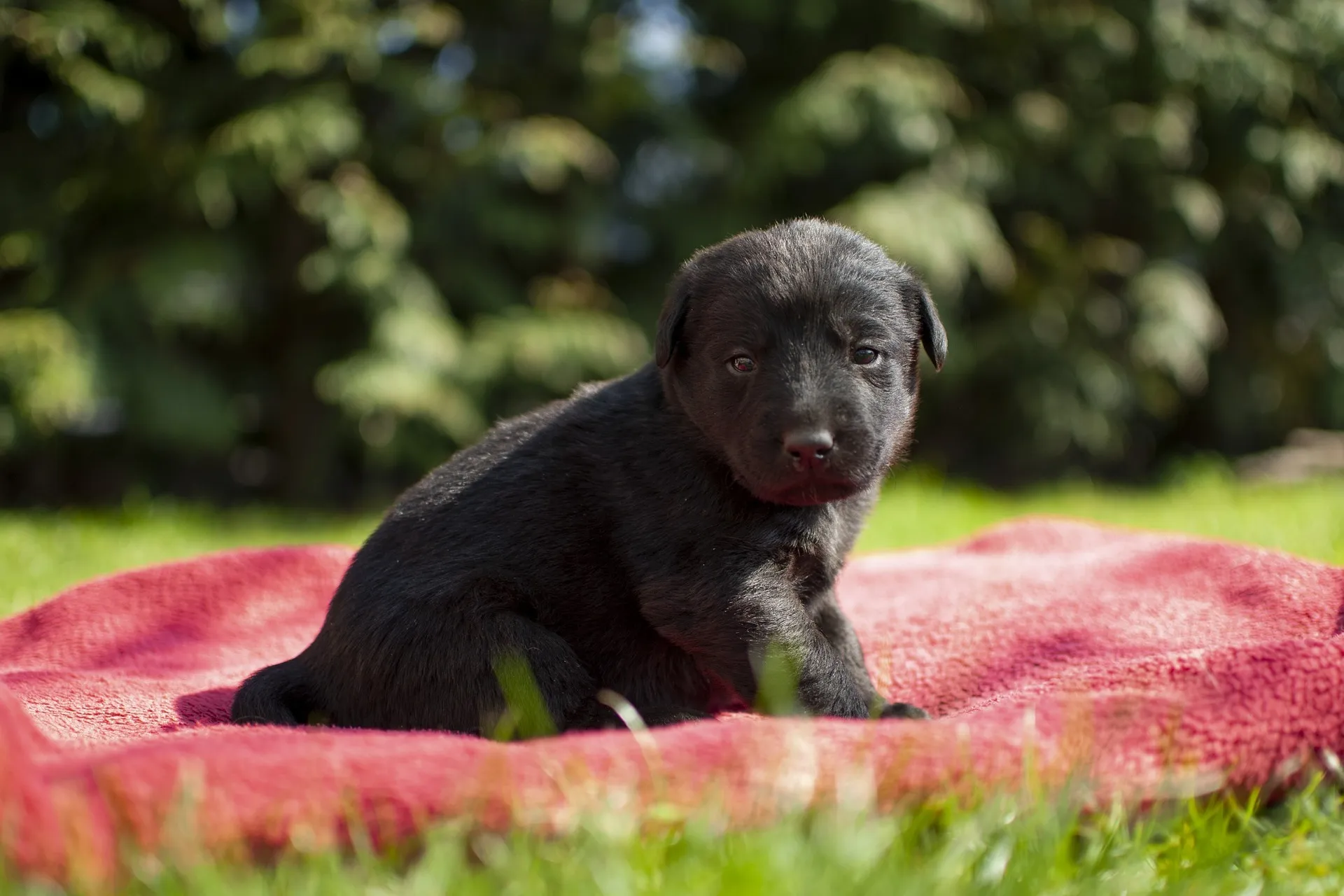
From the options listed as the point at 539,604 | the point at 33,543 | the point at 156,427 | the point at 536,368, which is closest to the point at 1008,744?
the point at 539,604

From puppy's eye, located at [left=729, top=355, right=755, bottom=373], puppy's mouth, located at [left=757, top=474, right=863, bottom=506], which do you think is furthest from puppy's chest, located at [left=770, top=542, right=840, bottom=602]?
puppy's eye, located at [left=729, top=355, right=755, bottom=373]

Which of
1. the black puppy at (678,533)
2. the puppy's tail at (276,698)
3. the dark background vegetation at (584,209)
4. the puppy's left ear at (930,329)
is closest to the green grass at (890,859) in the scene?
the black puppy at (678,533)

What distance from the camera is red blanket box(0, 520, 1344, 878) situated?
4.81 feet

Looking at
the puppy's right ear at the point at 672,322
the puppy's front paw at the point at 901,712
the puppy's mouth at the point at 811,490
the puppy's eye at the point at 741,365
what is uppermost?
the puppy's right ear at the point at 672,322

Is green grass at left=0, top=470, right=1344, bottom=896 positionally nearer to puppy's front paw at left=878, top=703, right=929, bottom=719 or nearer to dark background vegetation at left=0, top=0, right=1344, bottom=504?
puppy's front paw at left=878, top=703, right=929, bottom=719

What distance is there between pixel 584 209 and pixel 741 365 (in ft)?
17.3

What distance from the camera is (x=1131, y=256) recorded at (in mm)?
8227

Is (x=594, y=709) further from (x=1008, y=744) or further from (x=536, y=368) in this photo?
(x=536, y=368)

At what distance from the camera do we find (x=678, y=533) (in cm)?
230

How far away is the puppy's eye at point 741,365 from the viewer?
2.27 m

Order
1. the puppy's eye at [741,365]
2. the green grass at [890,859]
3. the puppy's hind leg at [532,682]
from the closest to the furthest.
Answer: the green grass at [890,859], the puppy's hind leg at [532,682], the puppy's eye at [741,365]

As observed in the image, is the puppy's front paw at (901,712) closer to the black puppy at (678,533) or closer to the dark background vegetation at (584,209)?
the black puppy at (678,533)

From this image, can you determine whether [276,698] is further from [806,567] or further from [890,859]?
[890,859]

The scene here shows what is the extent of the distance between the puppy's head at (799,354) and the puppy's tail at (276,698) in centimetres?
104
